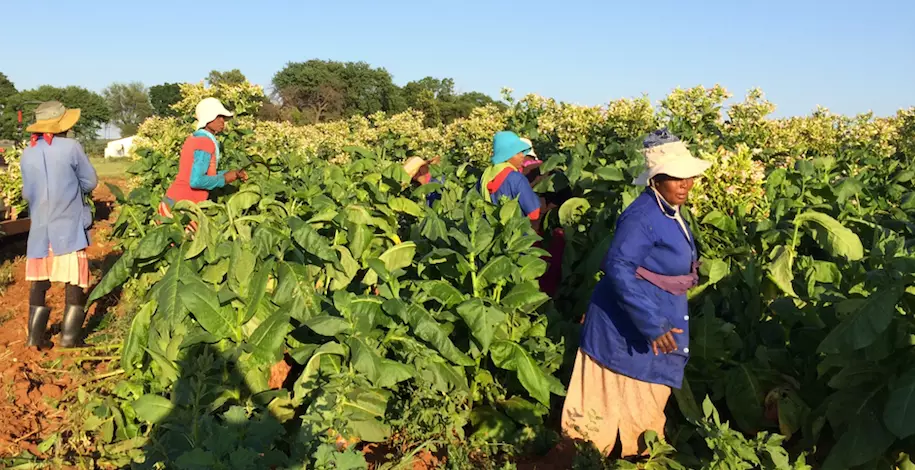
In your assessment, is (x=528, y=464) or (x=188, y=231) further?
(x=188, y=231)

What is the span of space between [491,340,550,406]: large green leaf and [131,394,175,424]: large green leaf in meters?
1.50

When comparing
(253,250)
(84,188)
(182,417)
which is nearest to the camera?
(182,417)

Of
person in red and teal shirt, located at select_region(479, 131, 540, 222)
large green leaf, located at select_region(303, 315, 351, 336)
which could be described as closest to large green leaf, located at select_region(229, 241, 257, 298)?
large green leaf, located at select_region(303, 315, 351, 336)

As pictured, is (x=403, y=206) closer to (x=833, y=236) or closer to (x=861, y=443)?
(x=833, y=236)

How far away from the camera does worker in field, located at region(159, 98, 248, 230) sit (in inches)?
214

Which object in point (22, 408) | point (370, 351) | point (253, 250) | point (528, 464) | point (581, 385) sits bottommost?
point (22, 408)

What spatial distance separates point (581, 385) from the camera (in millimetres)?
3525

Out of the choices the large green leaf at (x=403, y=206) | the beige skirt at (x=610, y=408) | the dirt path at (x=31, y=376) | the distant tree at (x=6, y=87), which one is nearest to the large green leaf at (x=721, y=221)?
the beige skirt at (x=610, y=408)

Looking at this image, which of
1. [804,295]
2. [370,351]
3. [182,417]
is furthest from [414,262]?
[804,295]

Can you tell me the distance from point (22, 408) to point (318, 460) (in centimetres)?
292

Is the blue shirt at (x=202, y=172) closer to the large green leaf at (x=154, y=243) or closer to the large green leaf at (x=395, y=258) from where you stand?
the large green leaf at (x=154, y=243)

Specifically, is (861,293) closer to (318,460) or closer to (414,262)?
(414,262)

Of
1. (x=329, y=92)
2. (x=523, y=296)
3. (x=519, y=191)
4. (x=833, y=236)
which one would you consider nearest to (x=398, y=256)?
(x=523, y=296)

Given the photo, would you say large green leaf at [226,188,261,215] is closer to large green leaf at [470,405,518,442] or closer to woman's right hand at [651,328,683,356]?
large green leaf at [470,405,518,442]
